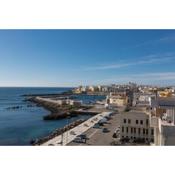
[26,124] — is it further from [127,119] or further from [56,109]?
[127,119]

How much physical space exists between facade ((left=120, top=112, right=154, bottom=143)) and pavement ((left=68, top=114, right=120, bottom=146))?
24cm

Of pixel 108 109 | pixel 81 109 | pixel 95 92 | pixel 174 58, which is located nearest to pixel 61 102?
pixel 81 109

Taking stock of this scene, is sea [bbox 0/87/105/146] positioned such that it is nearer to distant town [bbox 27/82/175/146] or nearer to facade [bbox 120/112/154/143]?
distant town [bbox 27/82/175/146]

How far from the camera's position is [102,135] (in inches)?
204

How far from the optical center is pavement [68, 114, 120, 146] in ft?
14.4

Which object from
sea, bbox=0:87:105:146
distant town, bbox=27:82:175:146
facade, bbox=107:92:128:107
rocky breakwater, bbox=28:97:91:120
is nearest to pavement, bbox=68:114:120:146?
distant town, bbox=27:82:175:146

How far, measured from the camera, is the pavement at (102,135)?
173 inches

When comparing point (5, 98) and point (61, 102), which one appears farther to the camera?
point (5, 98)

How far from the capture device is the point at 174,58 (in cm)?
444

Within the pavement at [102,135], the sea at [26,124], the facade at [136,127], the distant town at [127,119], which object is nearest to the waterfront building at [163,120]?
the distant town at [127,119]
